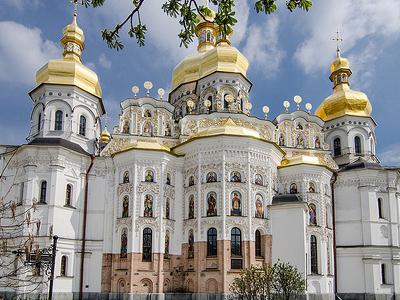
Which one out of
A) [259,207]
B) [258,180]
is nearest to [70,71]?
[258,180]

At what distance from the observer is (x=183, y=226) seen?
34.4 m

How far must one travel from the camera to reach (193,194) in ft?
113

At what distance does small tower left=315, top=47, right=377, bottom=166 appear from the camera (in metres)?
44.8

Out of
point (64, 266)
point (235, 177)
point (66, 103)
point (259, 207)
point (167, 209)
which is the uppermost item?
point (66, 103)

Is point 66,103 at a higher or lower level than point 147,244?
higher

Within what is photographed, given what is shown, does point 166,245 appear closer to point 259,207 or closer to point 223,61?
point 259,207

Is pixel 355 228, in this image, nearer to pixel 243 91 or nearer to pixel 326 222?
pixel 326 222

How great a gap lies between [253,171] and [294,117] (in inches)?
371

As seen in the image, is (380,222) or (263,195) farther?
(380,222)

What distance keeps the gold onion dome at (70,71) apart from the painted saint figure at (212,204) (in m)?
12.8

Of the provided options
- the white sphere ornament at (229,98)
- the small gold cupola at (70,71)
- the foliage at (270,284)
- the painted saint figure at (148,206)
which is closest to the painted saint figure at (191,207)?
the painted saint figure at (148,206)

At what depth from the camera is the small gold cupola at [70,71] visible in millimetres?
37906

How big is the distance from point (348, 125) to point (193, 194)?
60.0ft

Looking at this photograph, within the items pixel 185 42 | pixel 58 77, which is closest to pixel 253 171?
pixel 58 77
